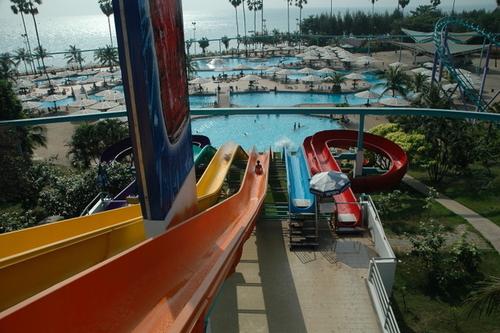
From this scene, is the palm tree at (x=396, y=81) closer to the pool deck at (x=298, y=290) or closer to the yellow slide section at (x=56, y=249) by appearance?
the pool deck at (x=298, y=290)

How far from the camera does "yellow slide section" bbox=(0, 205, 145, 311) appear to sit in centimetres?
598

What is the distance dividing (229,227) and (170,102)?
157 inches

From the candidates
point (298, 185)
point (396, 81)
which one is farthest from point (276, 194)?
point (396, 81)

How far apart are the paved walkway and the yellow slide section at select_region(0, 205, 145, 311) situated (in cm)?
1235

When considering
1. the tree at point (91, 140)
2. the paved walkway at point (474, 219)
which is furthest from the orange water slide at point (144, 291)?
the tree at point (91, 140)

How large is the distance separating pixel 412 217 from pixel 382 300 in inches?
280

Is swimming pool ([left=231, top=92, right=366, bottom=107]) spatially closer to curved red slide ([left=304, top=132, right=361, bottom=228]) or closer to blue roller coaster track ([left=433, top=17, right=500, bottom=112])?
blue roller coaster track ([left=433, top=17, right=500, bottom=112])

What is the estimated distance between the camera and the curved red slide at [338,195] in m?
14.3

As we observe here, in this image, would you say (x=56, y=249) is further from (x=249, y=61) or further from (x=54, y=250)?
(x=249, y=61)

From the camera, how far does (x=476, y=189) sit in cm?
1902

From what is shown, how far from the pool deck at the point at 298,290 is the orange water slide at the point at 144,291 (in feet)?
7.86

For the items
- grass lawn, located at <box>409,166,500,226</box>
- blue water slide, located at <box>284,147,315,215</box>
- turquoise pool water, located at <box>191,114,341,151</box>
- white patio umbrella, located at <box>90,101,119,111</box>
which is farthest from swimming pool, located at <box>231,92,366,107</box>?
grass lawn, located at <box>409,166,500,226</box>

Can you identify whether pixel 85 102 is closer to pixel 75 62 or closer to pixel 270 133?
pixel 270 133

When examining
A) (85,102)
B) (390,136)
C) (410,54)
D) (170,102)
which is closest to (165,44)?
(170,102)
